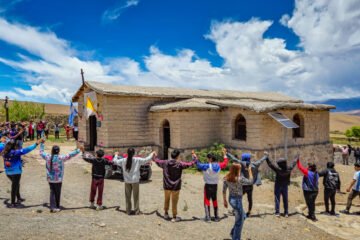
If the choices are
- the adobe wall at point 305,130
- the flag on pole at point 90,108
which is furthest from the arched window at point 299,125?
the flag on pole at point 90,108

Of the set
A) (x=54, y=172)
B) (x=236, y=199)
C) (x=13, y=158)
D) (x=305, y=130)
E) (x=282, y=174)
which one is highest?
(x=305, y=130)

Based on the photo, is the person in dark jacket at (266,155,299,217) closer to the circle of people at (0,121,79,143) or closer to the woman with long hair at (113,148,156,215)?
the woman with long hair at (113,148,156,215)

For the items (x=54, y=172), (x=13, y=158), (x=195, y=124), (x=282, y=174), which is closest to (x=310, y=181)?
(x=282, y=174)

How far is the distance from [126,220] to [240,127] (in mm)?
10554

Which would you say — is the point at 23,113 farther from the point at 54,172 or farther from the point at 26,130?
the point at 54,172

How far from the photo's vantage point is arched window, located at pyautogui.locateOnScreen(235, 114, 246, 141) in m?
15.5

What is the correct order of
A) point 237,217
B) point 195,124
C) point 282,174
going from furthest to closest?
point 195,124 < point 282,174 < point 237,217

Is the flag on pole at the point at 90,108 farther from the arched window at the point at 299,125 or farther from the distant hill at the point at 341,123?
the distant hill at the point at 341,123

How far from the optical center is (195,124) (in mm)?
15359

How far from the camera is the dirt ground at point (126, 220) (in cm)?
601

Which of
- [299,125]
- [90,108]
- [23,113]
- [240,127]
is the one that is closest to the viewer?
[240,127]

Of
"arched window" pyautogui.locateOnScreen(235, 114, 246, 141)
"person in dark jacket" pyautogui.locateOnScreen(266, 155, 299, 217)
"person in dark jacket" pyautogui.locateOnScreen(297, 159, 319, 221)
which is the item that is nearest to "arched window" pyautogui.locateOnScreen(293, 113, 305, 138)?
"arched window" pyautogui.locateOnScreen(235, 114, 246, 141)

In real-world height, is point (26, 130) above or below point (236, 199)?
above

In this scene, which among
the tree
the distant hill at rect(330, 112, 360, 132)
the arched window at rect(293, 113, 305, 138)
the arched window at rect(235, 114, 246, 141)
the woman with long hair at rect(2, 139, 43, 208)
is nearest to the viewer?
the woman with long hair at rect(2, 139, 43, 208)
